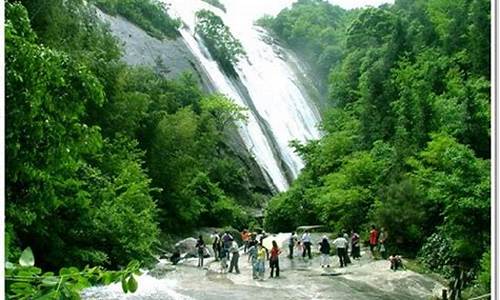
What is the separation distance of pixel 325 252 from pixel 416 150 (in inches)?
64.6

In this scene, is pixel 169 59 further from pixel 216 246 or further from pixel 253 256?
pixel 253 256

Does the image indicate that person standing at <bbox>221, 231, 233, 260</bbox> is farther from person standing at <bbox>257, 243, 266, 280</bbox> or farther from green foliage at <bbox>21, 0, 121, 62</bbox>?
green foliage at <bbox>21, 0, 121, 62</bbox>

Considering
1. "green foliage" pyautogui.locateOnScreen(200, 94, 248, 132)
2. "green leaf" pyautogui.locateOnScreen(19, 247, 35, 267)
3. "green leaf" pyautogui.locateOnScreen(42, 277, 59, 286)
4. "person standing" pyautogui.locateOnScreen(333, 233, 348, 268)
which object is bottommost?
"green leaf" pyautogui.locateOnScreen(42, 277, 59, 286)

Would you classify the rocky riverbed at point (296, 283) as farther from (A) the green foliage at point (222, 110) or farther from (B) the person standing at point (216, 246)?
(A) the green foliage at point (222, 110)

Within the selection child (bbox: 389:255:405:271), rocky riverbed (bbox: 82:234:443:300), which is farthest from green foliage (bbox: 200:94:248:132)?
child (bbox: 389:255:405:271)

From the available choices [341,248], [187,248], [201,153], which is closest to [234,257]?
[341,248]

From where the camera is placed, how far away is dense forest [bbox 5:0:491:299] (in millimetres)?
1452

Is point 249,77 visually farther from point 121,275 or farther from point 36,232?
point 121,275

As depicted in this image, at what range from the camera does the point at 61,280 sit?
0.62 m

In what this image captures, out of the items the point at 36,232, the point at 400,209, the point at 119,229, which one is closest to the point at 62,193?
the point at 36,232

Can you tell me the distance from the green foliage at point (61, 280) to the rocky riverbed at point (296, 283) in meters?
2.66

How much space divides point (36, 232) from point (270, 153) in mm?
7462

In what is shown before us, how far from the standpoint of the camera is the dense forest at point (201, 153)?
1.45 metres

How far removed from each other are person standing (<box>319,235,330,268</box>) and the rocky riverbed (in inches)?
1.8
